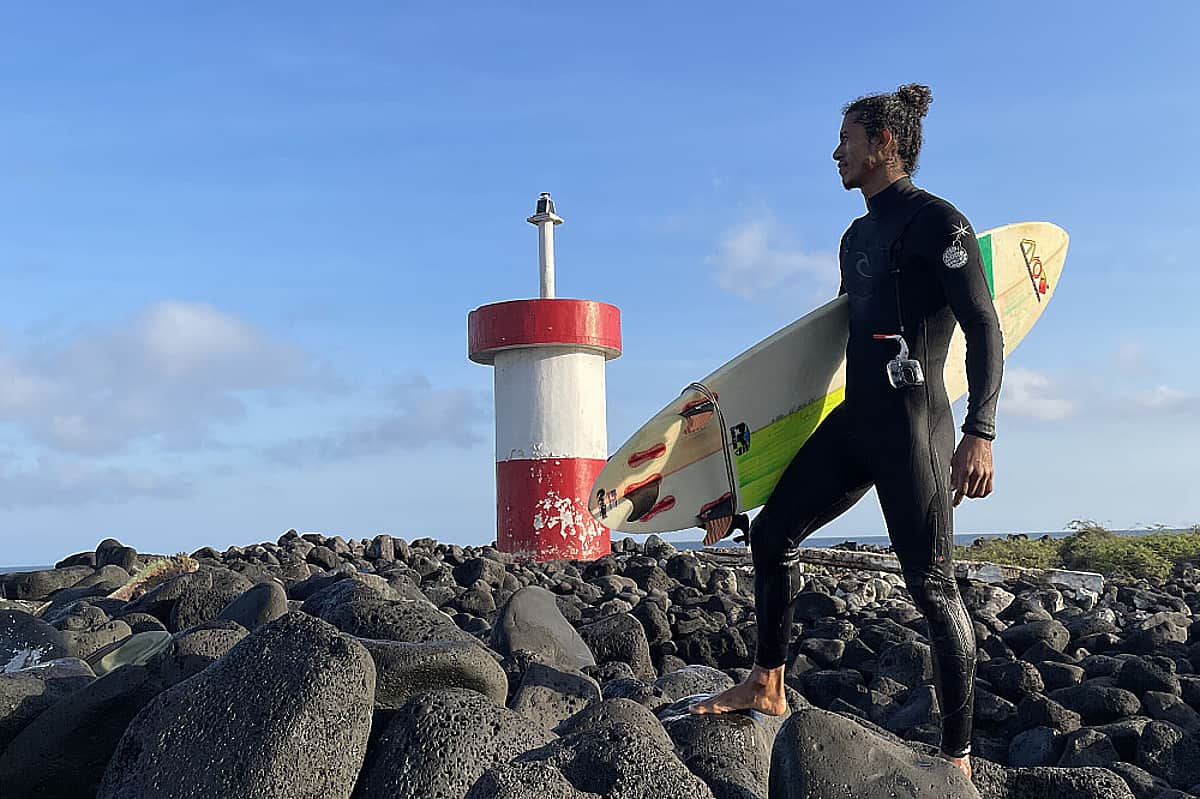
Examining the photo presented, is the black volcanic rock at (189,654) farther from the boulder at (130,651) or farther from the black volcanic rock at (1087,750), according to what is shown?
the black volcanic rock at (1087,750)

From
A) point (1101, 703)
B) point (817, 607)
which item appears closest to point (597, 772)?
point (1101, 703)

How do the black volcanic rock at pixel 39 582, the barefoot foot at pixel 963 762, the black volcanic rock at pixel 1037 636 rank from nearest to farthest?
the barefoot foot at pixel 963 762 → the black volcanic rock at pixel 1037 636 → the black volcanic rock at pixel 39 582

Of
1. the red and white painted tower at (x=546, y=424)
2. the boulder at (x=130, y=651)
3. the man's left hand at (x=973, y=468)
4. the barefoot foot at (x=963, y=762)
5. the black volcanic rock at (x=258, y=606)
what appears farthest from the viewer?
the red and white painted tower at (x=546, y=424)

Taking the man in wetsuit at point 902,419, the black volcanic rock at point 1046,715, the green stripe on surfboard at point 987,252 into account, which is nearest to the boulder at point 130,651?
the man in wetsuit at point 902,419

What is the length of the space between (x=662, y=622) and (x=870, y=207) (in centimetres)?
323

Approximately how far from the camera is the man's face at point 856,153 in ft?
13.4

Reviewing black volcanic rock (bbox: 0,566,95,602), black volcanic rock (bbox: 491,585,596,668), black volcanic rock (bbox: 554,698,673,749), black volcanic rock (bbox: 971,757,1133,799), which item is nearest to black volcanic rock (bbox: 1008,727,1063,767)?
black volcanic rock (bbox: 971,757,1133,799)

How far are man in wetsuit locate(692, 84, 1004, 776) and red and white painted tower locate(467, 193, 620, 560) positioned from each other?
7257mm

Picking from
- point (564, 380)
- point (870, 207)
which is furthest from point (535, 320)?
point (870, 207)

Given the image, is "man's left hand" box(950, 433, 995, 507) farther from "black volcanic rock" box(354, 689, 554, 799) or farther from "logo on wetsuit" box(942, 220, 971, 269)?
"black volcanic rock" box(354, 689, 554, 799)

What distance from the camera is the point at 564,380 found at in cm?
1149

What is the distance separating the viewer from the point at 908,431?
3836 millimetres

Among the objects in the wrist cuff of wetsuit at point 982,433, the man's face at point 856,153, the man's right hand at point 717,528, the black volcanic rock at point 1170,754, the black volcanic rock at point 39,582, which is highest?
the man's face at point 856,153

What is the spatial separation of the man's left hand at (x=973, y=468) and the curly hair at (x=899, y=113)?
1058mm
